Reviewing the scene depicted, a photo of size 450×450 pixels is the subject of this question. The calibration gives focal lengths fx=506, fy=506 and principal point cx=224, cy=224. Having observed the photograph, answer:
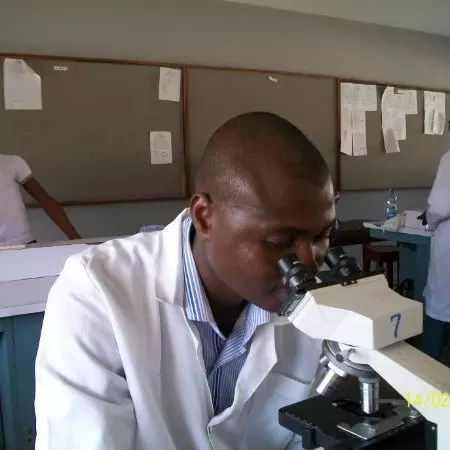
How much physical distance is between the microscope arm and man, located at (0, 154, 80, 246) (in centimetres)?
260

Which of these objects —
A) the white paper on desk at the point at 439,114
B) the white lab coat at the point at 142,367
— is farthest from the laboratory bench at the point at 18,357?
the white paper on desk at the point at 439,114

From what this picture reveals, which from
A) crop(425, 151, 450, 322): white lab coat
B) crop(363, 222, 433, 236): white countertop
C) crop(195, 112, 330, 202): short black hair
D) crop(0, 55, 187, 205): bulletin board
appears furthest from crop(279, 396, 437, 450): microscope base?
crop(0, 55, 187, 205): bulletin board

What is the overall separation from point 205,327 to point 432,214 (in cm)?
229

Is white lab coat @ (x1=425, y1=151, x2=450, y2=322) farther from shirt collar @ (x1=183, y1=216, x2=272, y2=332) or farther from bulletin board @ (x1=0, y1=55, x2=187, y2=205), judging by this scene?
shirt collar @ (x1=183, y1=216, x2=272, y2=332)

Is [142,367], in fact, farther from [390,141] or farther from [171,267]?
[390,141]

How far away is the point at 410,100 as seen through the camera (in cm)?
485

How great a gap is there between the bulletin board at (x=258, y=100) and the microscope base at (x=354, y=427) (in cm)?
285

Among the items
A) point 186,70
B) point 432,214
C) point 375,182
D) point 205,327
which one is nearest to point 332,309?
point 205,327

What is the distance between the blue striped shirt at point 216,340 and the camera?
907 mm

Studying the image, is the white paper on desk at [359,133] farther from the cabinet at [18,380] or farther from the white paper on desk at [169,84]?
the cabinet at [18,380]

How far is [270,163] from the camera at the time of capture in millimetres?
785

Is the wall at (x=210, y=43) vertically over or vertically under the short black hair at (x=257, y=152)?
over

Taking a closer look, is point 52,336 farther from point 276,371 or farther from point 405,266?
point 405,266
